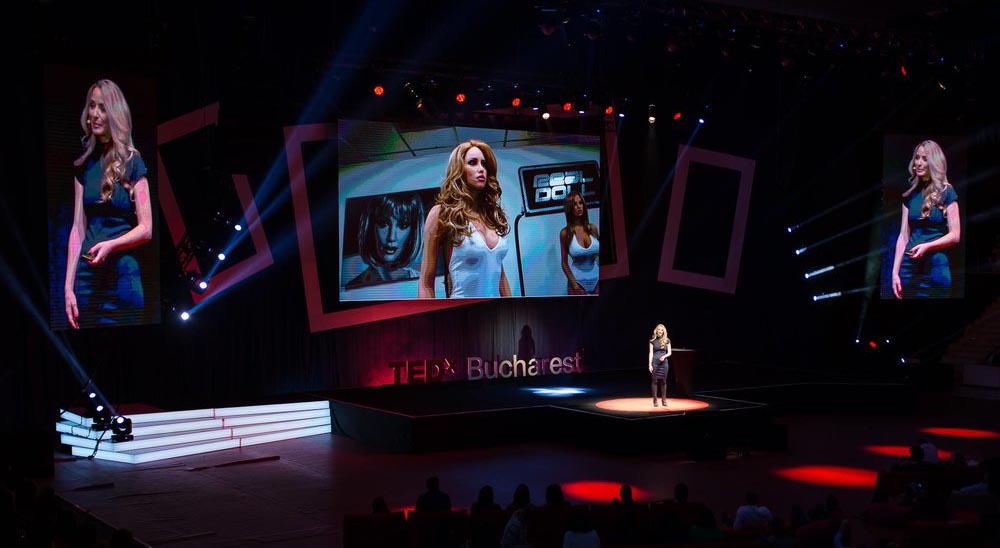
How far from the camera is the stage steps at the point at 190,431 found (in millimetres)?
11312

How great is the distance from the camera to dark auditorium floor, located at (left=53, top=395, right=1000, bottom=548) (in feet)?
28.3

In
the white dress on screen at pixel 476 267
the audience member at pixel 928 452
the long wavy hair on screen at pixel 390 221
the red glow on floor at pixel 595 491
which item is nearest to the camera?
the audience member at pixel 928 452

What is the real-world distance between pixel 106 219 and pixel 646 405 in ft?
24.5

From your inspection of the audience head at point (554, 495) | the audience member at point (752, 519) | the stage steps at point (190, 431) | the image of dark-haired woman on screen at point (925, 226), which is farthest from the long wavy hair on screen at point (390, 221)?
the image of dark-haired woman on screen at point (925, 226)

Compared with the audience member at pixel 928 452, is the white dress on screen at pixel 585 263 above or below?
above

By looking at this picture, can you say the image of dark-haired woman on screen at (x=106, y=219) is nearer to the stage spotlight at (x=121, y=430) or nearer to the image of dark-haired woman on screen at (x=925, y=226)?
the stage spotlight at (x=121, y=430)

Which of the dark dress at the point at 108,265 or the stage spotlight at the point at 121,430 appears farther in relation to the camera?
the dark dress at the point at 108,265

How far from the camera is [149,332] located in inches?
495

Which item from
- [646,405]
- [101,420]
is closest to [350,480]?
[101,420]

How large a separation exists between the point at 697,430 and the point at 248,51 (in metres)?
7.39

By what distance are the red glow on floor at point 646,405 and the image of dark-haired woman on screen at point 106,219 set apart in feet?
20.8

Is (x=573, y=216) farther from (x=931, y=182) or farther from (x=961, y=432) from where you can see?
(x=931, y=182)

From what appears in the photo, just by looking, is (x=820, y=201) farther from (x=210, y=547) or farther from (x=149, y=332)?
(x=210, y=547)

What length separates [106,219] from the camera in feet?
38.8
